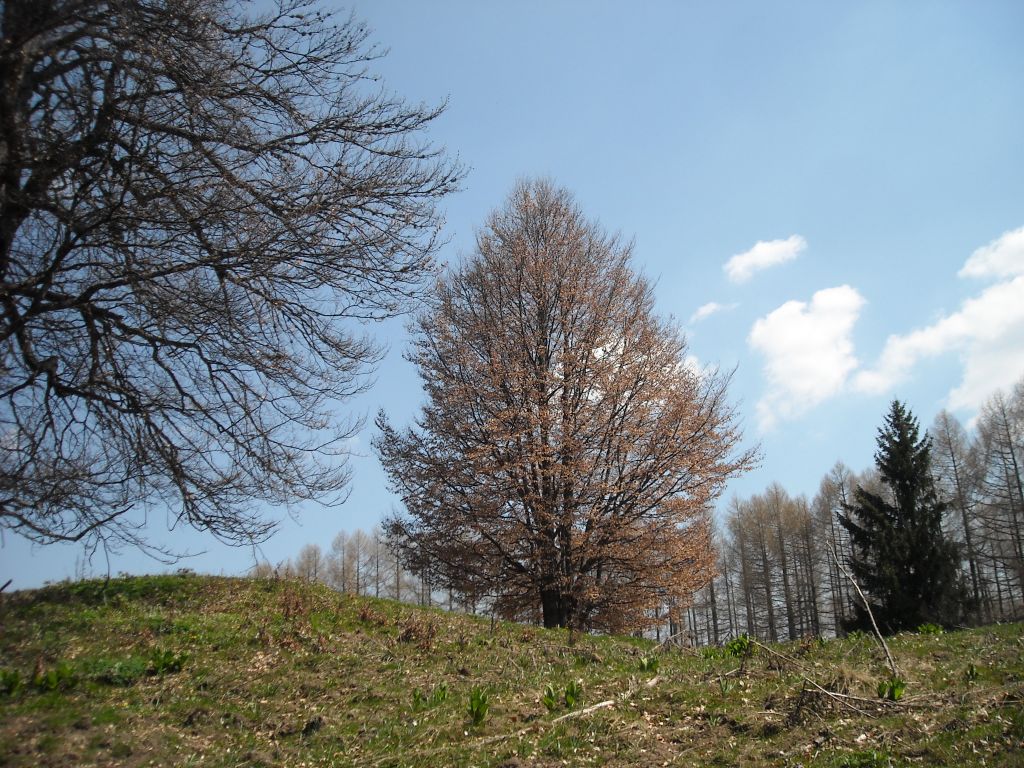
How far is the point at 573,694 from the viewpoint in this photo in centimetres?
680

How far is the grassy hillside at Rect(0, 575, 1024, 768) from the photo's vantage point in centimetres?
540

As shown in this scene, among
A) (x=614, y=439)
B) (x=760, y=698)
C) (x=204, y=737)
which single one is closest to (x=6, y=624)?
(x=204, y=737)

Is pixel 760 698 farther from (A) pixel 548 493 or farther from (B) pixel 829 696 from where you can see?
(A) pixel 548 493

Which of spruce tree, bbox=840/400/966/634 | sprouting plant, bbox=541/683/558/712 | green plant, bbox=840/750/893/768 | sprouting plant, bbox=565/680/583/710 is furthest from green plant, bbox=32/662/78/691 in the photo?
spruce tree, bbox=840/400/966/634

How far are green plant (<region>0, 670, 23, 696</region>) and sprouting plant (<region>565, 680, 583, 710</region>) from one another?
508 centimetres

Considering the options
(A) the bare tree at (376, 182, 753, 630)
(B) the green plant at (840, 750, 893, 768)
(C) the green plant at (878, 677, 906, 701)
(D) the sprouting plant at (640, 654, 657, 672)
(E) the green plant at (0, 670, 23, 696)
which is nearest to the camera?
(B) the green plant at (840, 750, 893, 768)

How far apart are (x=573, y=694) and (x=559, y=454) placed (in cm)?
724

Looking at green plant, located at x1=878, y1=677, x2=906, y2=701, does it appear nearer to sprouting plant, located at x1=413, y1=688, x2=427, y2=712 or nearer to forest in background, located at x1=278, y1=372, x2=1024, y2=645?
sprouting plant, located at x1=413, y1=688, x2=427, y2=712

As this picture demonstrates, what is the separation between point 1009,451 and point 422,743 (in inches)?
1167

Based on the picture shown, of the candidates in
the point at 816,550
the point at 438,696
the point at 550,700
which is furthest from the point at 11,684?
the point at 816,550

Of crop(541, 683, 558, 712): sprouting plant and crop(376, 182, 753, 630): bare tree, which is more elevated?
crop(376, 182, 753, 630): bare tree

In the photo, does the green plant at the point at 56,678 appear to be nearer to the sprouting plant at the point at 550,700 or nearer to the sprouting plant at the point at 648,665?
the sprouting plant at the point at 550,700

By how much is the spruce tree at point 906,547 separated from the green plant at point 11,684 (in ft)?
66.4

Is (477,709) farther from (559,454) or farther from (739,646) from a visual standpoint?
(559,454)
